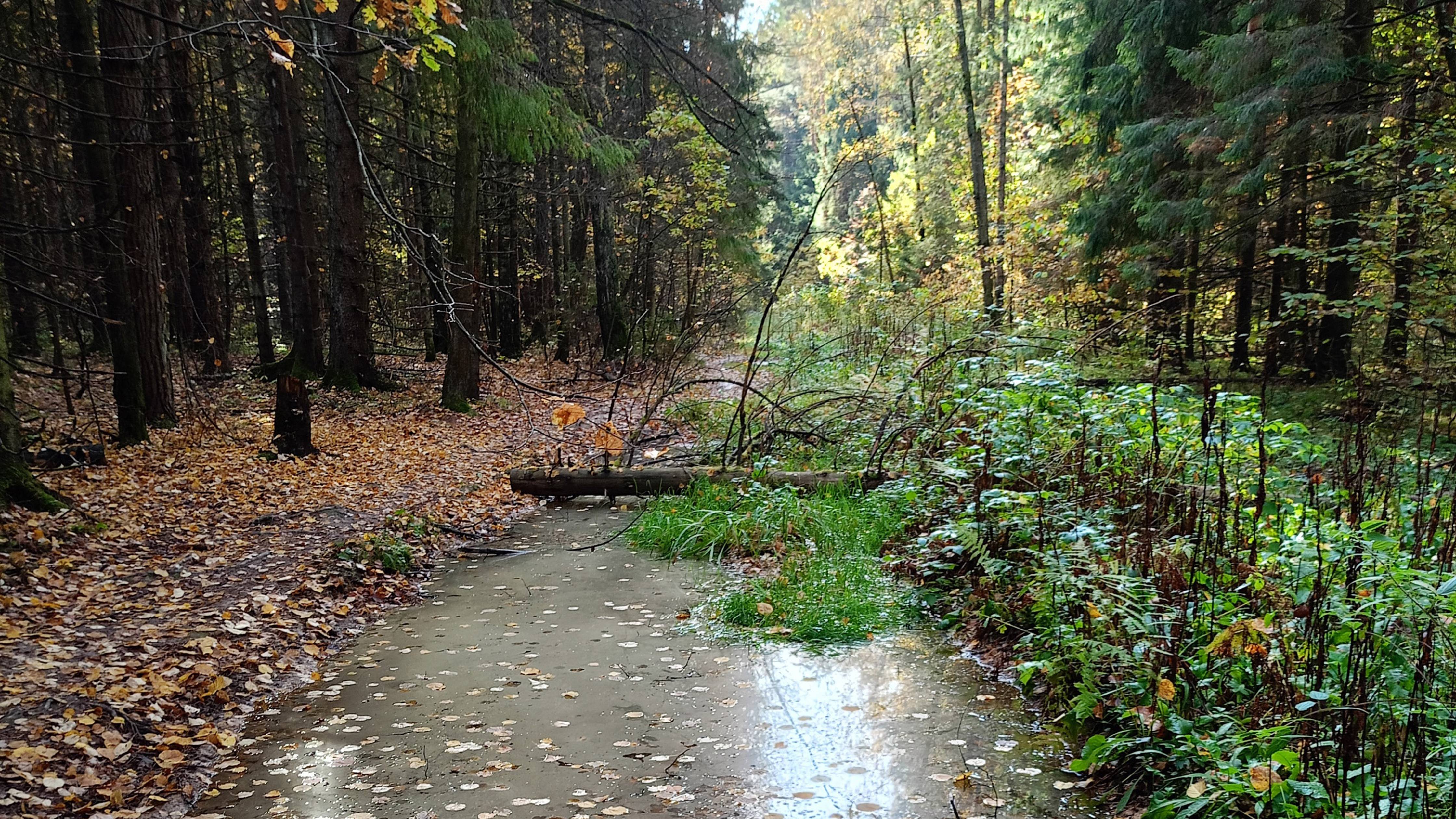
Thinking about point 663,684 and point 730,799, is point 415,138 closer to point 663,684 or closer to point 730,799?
point 663,684

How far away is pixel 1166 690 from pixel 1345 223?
7456 mm

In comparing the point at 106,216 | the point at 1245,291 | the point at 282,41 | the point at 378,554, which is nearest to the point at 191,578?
the point at 378,554

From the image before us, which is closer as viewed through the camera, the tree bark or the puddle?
the puddle

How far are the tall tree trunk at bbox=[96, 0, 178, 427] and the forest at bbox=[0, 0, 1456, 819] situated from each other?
2.7 inches

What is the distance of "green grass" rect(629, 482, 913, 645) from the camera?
5.52 metres

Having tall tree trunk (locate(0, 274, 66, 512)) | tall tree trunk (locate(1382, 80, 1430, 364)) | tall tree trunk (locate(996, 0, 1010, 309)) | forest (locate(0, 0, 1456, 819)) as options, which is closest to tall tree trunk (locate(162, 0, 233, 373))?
forest (locate(0, 0, 1456, 819))

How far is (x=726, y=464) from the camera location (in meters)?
9.25

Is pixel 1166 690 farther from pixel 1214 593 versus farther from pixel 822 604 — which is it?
pixel 822 604

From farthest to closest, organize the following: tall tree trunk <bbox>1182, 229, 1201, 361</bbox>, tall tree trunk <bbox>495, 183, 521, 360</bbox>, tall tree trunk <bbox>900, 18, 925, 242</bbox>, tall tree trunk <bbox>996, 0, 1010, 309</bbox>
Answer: tall tree trunk <bbox>900, 18, 925, 242</bbox>
tall tree trunk <bbox>495, 183, 521, 360</bbox>
tall tree trunk <bbox>996, 0, 1010, 309</bbox>
tall tree trunk <bbox>1182, 229, 1201, 361</bbox>

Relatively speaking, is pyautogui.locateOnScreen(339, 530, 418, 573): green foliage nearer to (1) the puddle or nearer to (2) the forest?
(2) the forest

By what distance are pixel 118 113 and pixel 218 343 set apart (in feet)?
23.7

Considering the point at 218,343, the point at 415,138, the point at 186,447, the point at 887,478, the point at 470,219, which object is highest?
the point at 415,138

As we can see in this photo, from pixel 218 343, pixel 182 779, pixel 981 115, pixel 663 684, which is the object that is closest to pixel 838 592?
pixel 663 684

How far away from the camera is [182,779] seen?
3639 mm
